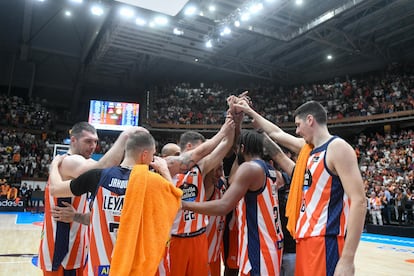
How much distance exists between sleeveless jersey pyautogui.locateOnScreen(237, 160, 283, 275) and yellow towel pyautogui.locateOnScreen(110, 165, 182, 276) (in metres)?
0.92

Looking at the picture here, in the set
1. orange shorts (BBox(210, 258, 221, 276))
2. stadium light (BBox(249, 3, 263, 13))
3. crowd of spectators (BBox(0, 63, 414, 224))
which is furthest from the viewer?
crowd of spectators (BBox(0, 63, 414, 224))

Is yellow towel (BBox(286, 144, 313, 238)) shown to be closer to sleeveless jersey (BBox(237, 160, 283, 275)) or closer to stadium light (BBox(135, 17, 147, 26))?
sleeveless jersey (BBox(237, 160, 283, 275))

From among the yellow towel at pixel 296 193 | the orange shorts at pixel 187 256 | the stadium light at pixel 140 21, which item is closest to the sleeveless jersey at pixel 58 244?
the orange shorts at pixel 187 256

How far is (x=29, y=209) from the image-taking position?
1848 cm

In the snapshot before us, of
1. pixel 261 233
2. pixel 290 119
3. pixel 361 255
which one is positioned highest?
→ pixel 290 119

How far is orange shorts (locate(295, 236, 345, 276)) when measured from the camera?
232cm

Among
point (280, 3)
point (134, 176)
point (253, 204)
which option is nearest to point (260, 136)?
point (253, 204)

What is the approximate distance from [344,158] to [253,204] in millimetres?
947

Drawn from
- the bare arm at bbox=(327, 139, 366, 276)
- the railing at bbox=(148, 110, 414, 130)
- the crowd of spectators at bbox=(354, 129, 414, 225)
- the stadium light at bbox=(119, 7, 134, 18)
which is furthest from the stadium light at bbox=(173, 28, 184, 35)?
the bare arm at bbox=(327, 139, 366, 276)

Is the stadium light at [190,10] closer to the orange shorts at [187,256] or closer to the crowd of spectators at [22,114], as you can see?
the orange shorts at [187,256]

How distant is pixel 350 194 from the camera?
7.29 feet

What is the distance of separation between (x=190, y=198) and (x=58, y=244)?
1.22m

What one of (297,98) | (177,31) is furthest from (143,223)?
(297,98)

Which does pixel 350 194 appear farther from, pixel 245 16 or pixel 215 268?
pixel 245 16
